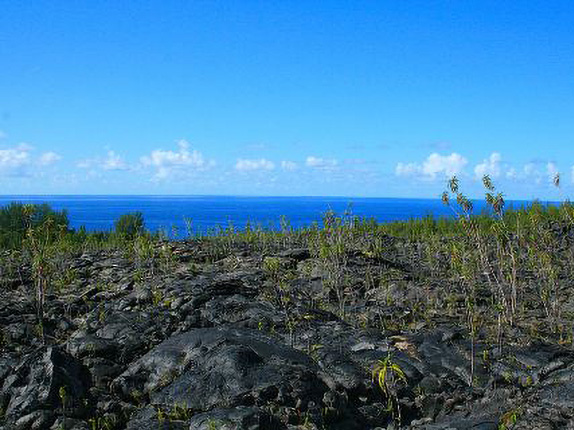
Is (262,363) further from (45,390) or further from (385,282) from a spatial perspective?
(385,282)

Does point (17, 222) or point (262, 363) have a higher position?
point (17, 222)

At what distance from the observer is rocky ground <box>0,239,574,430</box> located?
7367mm

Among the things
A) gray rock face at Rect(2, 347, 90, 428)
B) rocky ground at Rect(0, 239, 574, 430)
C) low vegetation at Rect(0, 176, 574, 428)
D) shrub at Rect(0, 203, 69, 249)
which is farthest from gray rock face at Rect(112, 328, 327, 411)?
shrub at Rect(0, 203, 69, 249)

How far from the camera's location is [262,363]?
26.7 feet

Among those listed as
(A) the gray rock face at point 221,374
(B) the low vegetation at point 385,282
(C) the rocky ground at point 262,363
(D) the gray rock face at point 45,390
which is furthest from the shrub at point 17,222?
(A) the gray rock face at point 221,374

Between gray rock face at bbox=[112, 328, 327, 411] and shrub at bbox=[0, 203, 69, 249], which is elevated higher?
shrub at bbox=[0, 203, 69, 249]

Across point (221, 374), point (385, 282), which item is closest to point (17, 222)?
point (385, 282)

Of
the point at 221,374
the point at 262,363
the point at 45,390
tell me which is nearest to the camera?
the point at 45,390

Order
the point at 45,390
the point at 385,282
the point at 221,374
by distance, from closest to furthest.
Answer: the point at 45,390 < the point at 221,374 < the point at 385,282

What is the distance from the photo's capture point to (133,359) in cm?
923

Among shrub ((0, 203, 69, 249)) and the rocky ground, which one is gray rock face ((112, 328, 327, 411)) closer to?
the rocky ground

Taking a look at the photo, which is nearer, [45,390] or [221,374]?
[45,390]

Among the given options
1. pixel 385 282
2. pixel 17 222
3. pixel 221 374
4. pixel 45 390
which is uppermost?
pixel 17 222

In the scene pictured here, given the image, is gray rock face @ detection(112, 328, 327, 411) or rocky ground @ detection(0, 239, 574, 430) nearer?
rocky ground @ detection(0, 239, 574, 430)
